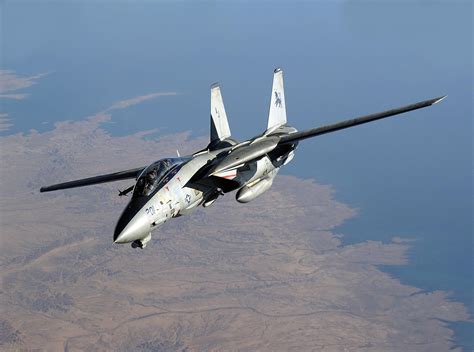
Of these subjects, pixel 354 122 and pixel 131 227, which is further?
pixel 354 122

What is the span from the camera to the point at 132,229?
29.3 metres

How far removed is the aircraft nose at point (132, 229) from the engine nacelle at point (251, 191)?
7.97 metres

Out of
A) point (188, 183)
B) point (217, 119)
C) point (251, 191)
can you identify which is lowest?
point (251, 191)

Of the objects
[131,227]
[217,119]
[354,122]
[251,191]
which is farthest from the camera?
[217,119]

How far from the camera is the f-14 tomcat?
99.4 ft

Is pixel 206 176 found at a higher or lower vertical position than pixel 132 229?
higher

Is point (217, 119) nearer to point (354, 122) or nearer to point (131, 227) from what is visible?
point (354, 122)

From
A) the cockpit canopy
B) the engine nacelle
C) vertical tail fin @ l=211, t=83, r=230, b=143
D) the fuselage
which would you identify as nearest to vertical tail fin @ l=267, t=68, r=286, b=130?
vertical tail fin @ l=211, t=83, r=230, b=143

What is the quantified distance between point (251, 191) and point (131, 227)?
9.77 meters

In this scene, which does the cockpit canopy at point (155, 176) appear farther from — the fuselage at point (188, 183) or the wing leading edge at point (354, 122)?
the wing leading edge at point (354, 122)

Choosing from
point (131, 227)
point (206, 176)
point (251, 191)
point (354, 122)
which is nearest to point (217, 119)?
point (251, 191)

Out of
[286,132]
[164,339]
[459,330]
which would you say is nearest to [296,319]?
[164,339]

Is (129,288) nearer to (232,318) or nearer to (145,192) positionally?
(232,318)

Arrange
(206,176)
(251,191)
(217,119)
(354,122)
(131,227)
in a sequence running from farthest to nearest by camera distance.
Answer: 1. (217,119)
2. (251,191)
3. (354,122)
4. (206,176)
5. (131,227)
